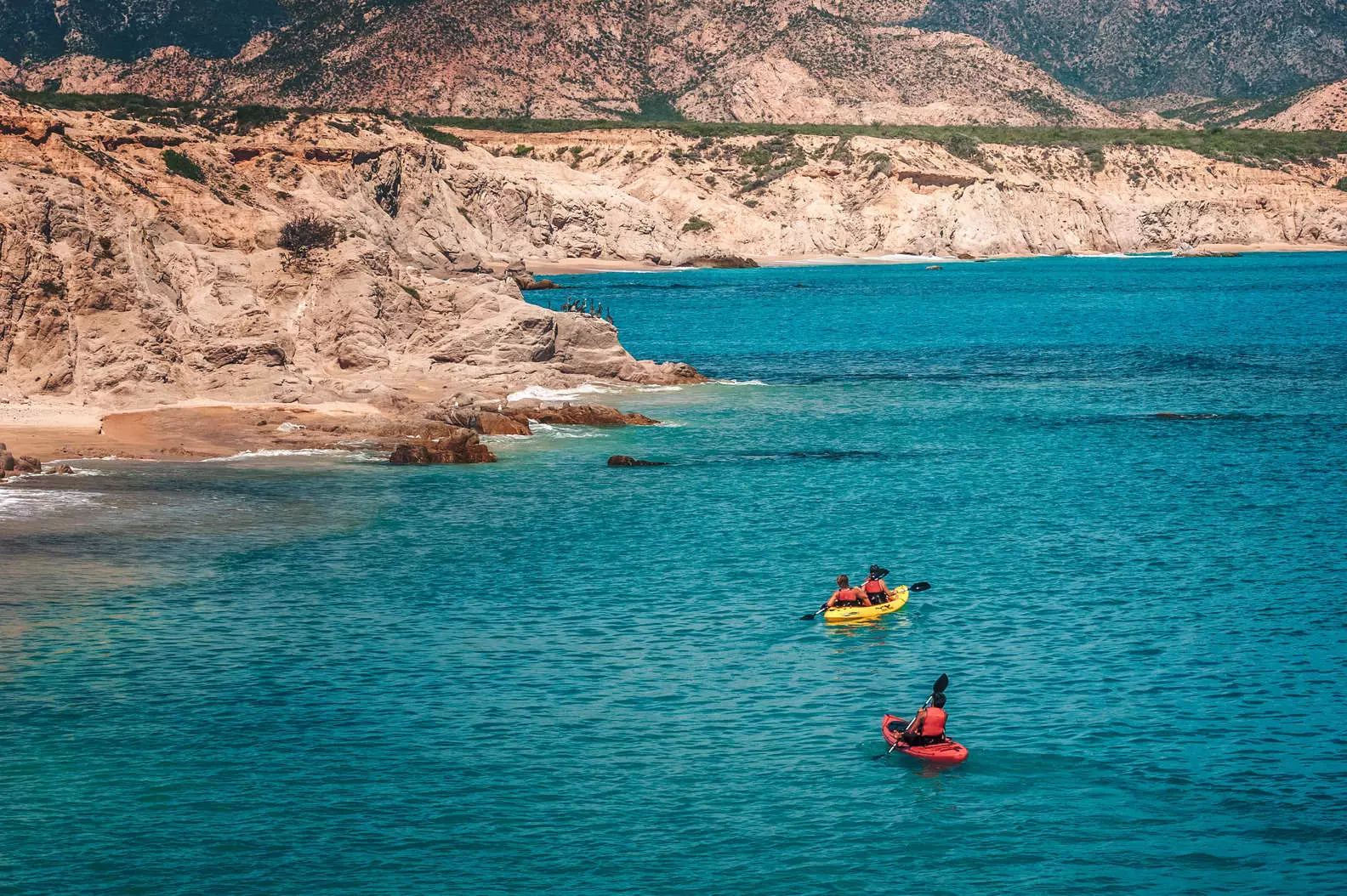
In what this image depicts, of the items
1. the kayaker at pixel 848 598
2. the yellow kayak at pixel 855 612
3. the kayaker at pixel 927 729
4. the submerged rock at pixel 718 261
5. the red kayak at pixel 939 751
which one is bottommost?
the red kayak at pixel 939 751

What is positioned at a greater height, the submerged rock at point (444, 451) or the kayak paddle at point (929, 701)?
the submerged rock at point (444, 451)

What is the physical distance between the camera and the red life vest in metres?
23.8

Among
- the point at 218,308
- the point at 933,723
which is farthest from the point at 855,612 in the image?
the point at 218,308

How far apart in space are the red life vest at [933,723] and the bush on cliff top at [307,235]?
152 feet

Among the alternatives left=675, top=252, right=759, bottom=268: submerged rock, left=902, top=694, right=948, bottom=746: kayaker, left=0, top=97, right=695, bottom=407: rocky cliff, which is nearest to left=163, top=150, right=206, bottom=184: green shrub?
left=0, top=97, right=695, bottom=407: rocky cliff

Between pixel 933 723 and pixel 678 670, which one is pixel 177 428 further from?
pixel 933 723

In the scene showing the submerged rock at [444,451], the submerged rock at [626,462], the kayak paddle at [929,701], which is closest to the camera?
the kayak paddle at [929,701]

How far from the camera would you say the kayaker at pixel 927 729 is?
2384 cm

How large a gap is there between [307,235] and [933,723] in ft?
156

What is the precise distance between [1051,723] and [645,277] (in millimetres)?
148941

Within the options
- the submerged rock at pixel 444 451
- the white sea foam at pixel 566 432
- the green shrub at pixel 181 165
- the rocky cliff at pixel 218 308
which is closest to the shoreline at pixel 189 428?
the rocky cliff at pixel 218 308

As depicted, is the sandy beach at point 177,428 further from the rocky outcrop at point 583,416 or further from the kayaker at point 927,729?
the kayaker at point 927,729

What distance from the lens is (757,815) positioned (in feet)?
72.1

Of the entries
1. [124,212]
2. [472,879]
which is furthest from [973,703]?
[124,212]
